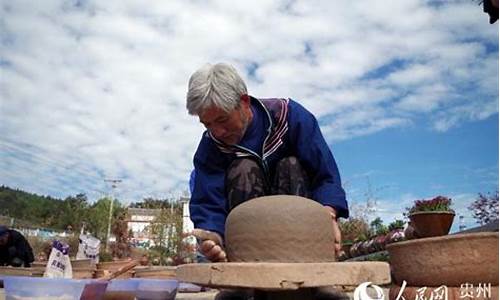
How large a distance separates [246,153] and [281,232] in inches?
17.1

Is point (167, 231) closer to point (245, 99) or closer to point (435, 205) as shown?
point (435, 205)

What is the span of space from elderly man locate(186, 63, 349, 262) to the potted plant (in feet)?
4.79

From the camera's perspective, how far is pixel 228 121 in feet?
4.84

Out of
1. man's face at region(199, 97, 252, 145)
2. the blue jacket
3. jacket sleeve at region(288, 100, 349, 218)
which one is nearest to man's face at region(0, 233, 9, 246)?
the blue jacket

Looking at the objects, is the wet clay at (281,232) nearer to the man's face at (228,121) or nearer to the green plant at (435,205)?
the man's face at (228,121)

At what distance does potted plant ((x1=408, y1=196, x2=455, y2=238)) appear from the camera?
2.77 meters

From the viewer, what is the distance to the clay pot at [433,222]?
276cm

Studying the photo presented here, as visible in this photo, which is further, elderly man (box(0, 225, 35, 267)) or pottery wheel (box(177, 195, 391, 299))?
elderly man (box(0, 225, 35, 267))

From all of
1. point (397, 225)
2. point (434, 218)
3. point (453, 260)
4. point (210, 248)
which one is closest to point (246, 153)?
point (210, 248)

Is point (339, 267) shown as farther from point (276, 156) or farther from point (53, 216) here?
point (53, 216)

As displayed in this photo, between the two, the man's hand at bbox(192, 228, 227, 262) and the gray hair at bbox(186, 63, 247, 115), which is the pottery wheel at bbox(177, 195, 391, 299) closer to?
the man's hand at bbox(192, 228, 227, 262)

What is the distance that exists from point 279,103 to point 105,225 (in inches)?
542

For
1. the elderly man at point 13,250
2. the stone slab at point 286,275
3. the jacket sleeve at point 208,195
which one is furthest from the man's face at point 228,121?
the elderly man at point 13,250

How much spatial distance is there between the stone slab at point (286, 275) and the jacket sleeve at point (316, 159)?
0.41 metres
